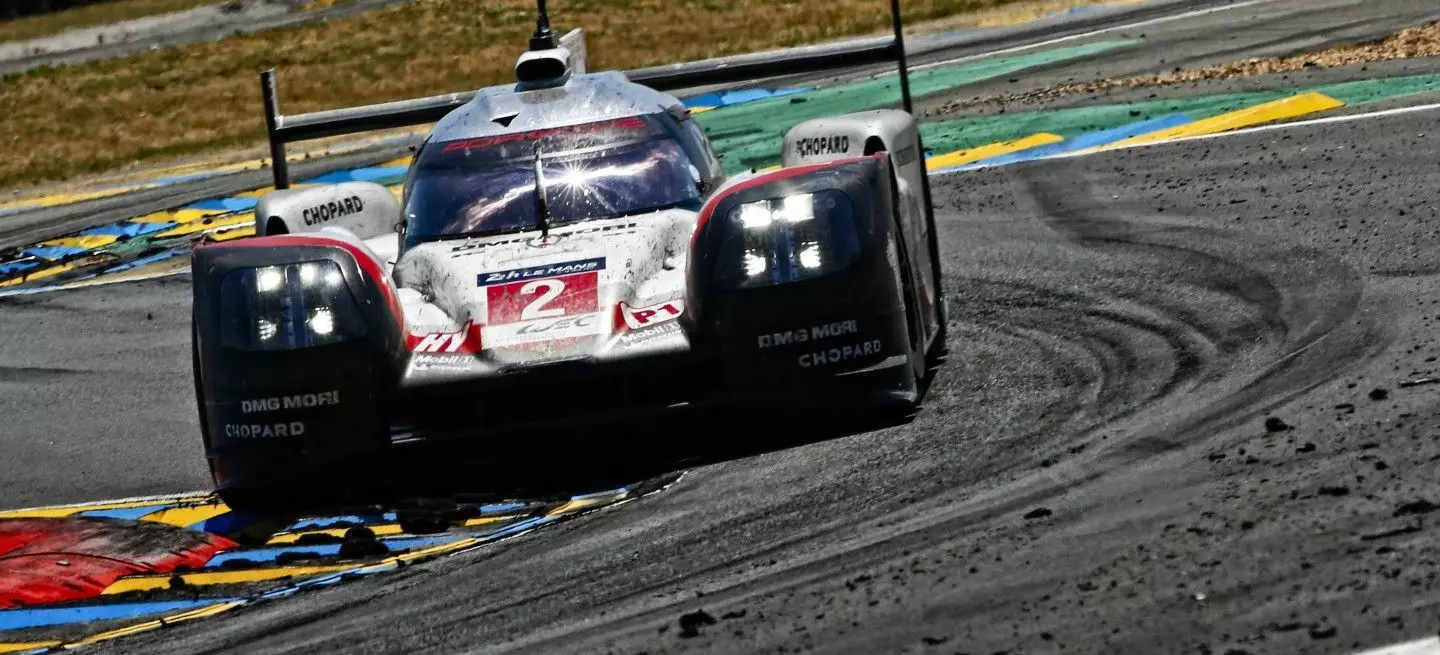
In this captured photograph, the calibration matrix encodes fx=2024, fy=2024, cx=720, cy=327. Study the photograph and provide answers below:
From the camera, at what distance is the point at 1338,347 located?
7207 millimetres

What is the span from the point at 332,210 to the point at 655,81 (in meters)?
1.63

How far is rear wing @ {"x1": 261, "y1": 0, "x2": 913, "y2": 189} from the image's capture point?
896 centimetres

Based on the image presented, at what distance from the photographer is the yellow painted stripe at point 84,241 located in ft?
50.4

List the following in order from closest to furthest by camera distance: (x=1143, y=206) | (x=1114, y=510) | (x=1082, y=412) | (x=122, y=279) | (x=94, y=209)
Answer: (x=1114, y=510) < (x=1082, y=412) < (x=1143, y=206) < (x=122, y=279) < (x=94, y=209)

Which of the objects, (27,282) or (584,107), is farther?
(27,282)

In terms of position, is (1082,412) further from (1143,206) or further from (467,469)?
(1143,206)

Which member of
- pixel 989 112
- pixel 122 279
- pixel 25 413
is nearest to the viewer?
pixel 25 413

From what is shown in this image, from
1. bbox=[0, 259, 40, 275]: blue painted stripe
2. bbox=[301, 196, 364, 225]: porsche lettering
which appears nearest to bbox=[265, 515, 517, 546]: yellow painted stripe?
bbox=[301, 196, 364, 225]: porsche lettering

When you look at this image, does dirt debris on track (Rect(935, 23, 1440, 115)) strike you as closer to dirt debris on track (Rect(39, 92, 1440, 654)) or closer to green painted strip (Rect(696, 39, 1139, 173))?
green painted strip (Rect(696, 39, 1139, 173))

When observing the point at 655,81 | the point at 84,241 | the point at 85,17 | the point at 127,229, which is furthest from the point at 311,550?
the point at 85,17

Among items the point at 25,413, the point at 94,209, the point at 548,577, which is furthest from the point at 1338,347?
the point at 94,209

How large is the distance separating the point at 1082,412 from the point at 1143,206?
13.8 ft

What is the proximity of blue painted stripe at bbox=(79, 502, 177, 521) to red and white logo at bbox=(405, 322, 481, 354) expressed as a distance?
126 cm

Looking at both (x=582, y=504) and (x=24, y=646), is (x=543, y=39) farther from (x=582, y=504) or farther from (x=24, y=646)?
(x=24, y=646)
